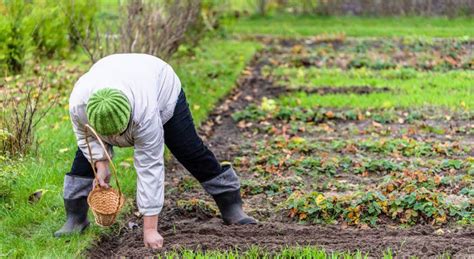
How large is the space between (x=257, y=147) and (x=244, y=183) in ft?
4.77

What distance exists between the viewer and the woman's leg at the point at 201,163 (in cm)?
583

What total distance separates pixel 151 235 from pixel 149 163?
1.81 ft

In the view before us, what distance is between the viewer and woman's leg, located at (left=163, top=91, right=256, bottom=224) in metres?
5.83

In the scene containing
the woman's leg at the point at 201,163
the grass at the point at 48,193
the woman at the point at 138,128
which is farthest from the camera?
the woman's leg at the point at 201,163

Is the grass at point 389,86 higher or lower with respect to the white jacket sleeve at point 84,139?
lower

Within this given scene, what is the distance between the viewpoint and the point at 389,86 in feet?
38.9

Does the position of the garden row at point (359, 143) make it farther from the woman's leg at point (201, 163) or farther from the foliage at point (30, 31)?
the foliage at point (30, 31)

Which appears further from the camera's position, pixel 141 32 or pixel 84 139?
pixel 141 32

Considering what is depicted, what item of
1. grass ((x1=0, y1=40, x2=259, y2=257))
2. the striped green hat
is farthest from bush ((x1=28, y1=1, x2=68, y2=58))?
the striped green hat

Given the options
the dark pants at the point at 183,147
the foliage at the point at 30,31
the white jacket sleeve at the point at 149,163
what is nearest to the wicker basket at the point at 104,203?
the white jacket sleeve at the point at 149,163

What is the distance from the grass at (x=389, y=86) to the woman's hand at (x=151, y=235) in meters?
5.53

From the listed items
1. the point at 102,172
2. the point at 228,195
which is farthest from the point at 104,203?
the point at 228,195

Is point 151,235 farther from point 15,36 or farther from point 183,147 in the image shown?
point 15,36

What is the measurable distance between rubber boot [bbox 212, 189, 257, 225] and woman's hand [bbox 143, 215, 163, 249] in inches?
33.9
